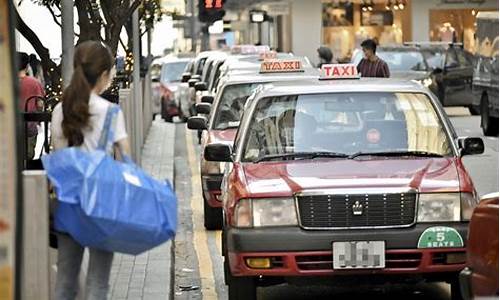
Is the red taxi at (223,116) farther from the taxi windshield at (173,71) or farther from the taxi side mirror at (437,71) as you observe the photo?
the taxi windshield at (173,71)

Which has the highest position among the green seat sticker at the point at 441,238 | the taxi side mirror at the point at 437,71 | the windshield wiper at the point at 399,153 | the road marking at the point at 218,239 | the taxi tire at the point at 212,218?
the windshield wiper at the point at 399,153

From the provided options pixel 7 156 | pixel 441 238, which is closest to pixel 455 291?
pixel 441 238

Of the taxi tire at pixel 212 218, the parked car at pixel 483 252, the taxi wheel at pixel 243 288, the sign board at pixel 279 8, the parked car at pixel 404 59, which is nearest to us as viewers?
the parked car at pixel 483 252

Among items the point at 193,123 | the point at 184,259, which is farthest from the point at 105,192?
the point at 193,123

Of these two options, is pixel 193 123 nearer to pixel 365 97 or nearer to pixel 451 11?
pixel 365 97

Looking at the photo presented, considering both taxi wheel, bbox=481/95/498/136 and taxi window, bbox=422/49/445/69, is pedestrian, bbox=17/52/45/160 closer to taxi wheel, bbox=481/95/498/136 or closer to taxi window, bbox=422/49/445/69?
taxi wheel, bbox=481/95/498/136

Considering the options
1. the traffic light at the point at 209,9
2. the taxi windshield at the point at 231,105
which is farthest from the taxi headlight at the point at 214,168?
the traffic light at the point at 209,9

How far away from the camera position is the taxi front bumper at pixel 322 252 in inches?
328

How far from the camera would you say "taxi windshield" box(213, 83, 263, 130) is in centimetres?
1412

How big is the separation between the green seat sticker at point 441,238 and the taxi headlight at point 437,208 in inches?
2.8

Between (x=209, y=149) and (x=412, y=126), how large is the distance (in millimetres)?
1509

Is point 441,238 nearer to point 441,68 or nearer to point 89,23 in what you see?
point 89,23

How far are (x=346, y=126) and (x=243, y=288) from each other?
163cm

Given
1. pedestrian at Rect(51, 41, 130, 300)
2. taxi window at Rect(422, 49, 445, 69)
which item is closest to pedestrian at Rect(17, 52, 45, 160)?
pedestrian at Rect(51, 41, 130, 300)
